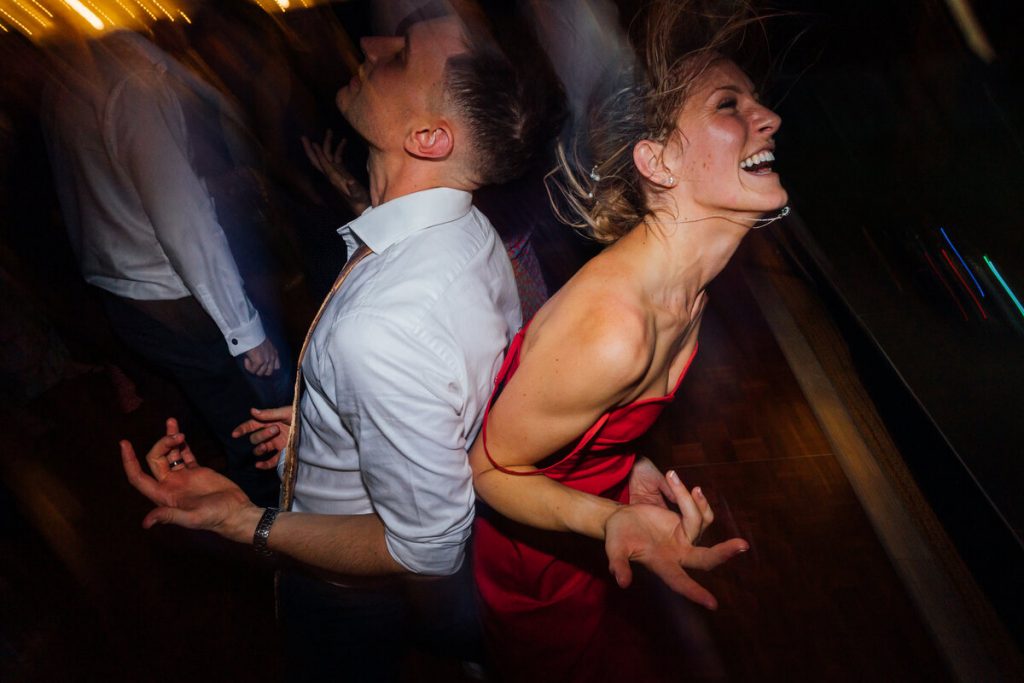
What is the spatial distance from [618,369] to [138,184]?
5.04 feet

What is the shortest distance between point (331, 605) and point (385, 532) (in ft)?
1.34

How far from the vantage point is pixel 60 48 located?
1.58m

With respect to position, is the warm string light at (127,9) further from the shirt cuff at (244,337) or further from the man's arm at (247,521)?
the man's arm at (247,521)

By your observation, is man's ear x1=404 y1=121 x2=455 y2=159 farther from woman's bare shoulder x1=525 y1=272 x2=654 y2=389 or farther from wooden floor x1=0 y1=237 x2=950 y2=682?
wooden floor x1=0 y1=237 x2=950 y2=682

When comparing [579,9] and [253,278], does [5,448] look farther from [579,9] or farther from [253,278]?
[579,9]

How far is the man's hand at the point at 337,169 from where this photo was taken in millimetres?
2158

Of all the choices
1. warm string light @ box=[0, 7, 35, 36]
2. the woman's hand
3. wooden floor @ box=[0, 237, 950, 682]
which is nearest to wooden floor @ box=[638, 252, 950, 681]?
wooden floor @ box=[0, 237, 950, 682]

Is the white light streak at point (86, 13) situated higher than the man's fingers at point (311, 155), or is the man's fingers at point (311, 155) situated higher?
the white light streak at point (86, 13)

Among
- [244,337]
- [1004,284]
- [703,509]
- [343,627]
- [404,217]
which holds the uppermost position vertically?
[1004,284]

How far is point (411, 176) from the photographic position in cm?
124

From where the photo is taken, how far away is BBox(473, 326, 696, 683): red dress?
1.40m

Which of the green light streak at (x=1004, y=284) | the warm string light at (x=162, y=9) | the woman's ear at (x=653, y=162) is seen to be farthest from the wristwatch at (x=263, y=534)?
the green light streak at (x=1004, y=284)

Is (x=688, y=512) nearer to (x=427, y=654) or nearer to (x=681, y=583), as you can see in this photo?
(x=681, y=583)

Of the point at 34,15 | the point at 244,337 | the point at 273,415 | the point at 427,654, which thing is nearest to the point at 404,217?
the point at 273,415
